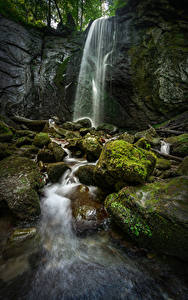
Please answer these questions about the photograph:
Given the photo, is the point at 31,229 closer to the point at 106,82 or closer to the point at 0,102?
the point at 0,102

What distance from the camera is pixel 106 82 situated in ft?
41.3

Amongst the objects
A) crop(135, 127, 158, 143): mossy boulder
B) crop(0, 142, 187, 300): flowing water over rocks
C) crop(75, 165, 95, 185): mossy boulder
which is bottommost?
crop(0, 142, 187, 300): flowing water over rocks

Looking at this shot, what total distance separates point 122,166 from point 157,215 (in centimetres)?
111

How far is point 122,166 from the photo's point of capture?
284 centimetres

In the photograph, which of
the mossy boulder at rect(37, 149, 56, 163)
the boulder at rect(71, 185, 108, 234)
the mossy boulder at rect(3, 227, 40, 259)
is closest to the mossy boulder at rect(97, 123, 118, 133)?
the mossy boulder at rect(37, 149, 56, 163)

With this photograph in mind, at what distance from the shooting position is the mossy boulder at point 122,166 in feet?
9.01

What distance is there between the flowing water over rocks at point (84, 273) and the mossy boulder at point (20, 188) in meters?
0.48

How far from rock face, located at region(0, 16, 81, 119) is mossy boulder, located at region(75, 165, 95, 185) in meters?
9.75

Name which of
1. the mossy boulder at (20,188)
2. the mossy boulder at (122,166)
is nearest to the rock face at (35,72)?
the mossy boulder at (20,188)

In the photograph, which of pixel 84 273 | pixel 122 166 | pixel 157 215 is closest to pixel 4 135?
pixel 122 166

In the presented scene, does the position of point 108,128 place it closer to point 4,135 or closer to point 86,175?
point 4,135

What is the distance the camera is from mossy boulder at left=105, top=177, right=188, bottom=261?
6.17ft

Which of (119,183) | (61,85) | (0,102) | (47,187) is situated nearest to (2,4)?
(61,85)

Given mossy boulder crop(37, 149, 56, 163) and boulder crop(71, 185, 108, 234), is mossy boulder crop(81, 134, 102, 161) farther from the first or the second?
boulder crop(71, 185, 108, 234)
